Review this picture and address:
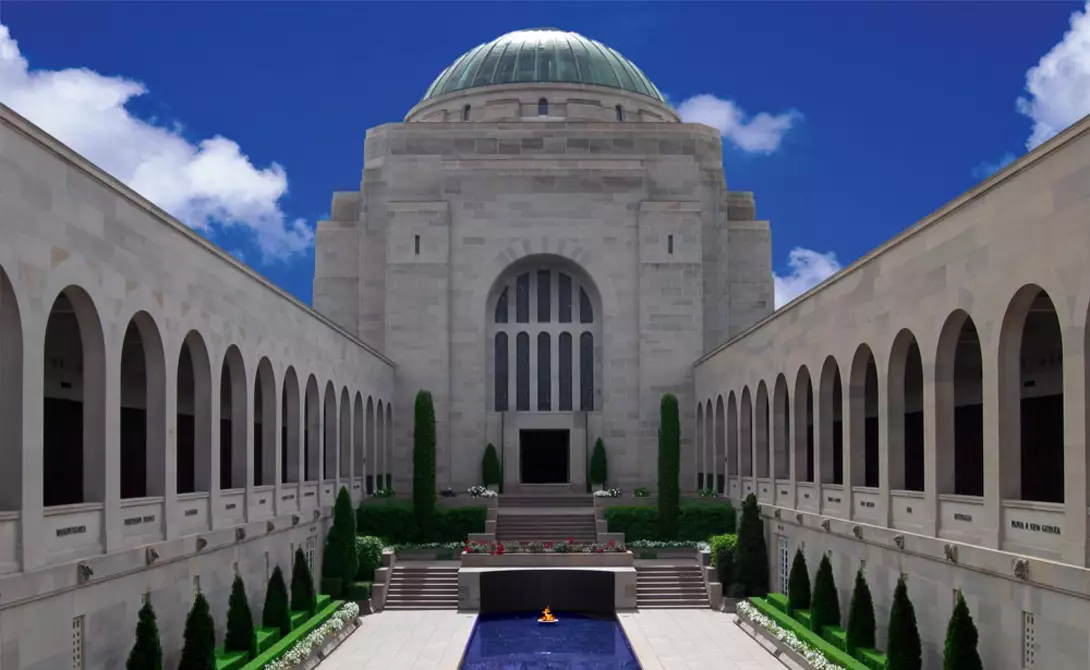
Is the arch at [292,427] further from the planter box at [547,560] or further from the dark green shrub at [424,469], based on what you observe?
the dark green shrub at [424,469]

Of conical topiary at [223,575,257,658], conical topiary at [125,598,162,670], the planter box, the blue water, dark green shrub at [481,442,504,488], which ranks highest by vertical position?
dark green shrub at [481,442,504,488]

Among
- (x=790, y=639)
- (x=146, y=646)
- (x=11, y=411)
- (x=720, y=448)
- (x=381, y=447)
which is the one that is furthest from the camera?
(x=381, y=447)

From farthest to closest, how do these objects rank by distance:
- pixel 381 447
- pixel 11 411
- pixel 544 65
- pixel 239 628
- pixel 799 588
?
1. pixel 544 65
2. pixel 381 447
3. pixel 799 588
4. pixel 239 628
5. pixel 11 411

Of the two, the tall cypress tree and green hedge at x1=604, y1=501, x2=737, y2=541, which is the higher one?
the tall cypress tree

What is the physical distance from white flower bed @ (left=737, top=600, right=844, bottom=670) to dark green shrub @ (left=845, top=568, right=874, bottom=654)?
1.90 feet

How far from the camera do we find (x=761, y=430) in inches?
1426

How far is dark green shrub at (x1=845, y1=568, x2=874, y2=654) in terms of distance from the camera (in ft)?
75.0

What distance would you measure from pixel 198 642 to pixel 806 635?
39.7 ft

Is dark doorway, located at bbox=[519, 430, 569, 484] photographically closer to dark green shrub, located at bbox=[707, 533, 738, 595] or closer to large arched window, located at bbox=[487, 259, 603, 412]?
large arched window, located at bbox=[487, 259, 603, 412]

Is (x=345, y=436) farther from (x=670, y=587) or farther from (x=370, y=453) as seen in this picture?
(x=670, y=587)

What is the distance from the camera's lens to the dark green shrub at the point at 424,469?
3981 cm

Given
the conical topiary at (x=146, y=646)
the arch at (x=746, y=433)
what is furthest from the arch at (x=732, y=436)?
the conical topiary at (x=146, y=646)

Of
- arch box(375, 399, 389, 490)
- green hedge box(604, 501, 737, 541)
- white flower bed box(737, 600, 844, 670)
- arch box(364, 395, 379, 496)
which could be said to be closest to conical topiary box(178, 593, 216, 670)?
white flower bed box(737, 600, 844, 670)

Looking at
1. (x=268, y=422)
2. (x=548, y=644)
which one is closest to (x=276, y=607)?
(x=268, y=422)
